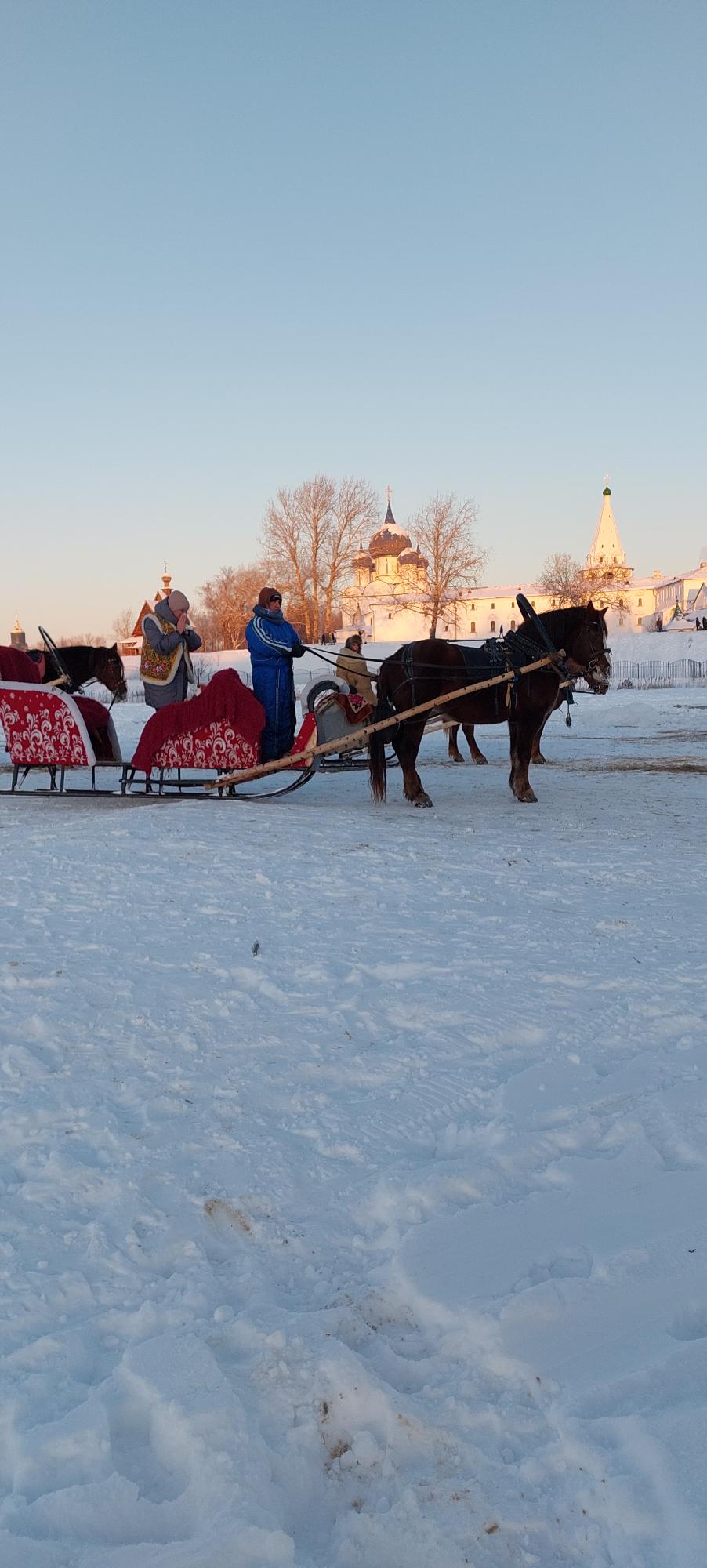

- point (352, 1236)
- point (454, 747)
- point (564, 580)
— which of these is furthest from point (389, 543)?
point (352, 1236)

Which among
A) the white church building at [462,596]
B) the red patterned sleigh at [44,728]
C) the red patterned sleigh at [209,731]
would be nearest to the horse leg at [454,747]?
the red patterned sleigh at [209,731]

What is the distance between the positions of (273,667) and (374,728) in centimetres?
99

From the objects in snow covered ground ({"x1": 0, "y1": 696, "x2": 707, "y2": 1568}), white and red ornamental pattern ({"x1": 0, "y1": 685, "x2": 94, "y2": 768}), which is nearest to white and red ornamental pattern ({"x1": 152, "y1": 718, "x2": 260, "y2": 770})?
white and red ornamental pattern ({"x1": 0, "y1": 685, "x2": 94, "y2": 768})

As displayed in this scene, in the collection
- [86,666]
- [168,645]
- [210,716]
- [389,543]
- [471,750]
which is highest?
[389,543]

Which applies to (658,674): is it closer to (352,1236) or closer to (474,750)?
(474,750)

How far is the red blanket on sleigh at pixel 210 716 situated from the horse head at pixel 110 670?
133 cm

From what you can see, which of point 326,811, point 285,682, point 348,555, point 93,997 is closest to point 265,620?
point 285,682

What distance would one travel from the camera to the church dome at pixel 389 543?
85625 mm

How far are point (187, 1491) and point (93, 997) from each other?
2084 millimetres

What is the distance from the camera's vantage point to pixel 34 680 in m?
8.23

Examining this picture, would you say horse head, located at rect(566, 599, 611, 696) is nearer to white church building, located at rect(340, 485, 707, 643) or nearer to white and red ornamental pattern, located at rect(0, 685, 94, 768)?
white and red ornamental pattern, located at rect(0, 685, 94, 768)

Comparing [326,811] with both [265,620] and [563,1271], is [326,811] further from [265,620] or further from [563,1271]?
[563,1271]

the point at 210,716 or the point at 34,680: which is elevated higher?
the point at 34,680

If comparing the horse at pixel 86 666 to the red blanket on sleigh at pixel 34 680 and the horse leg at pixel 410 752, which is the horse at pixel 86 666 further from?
the horse leg at pixel 410 752
